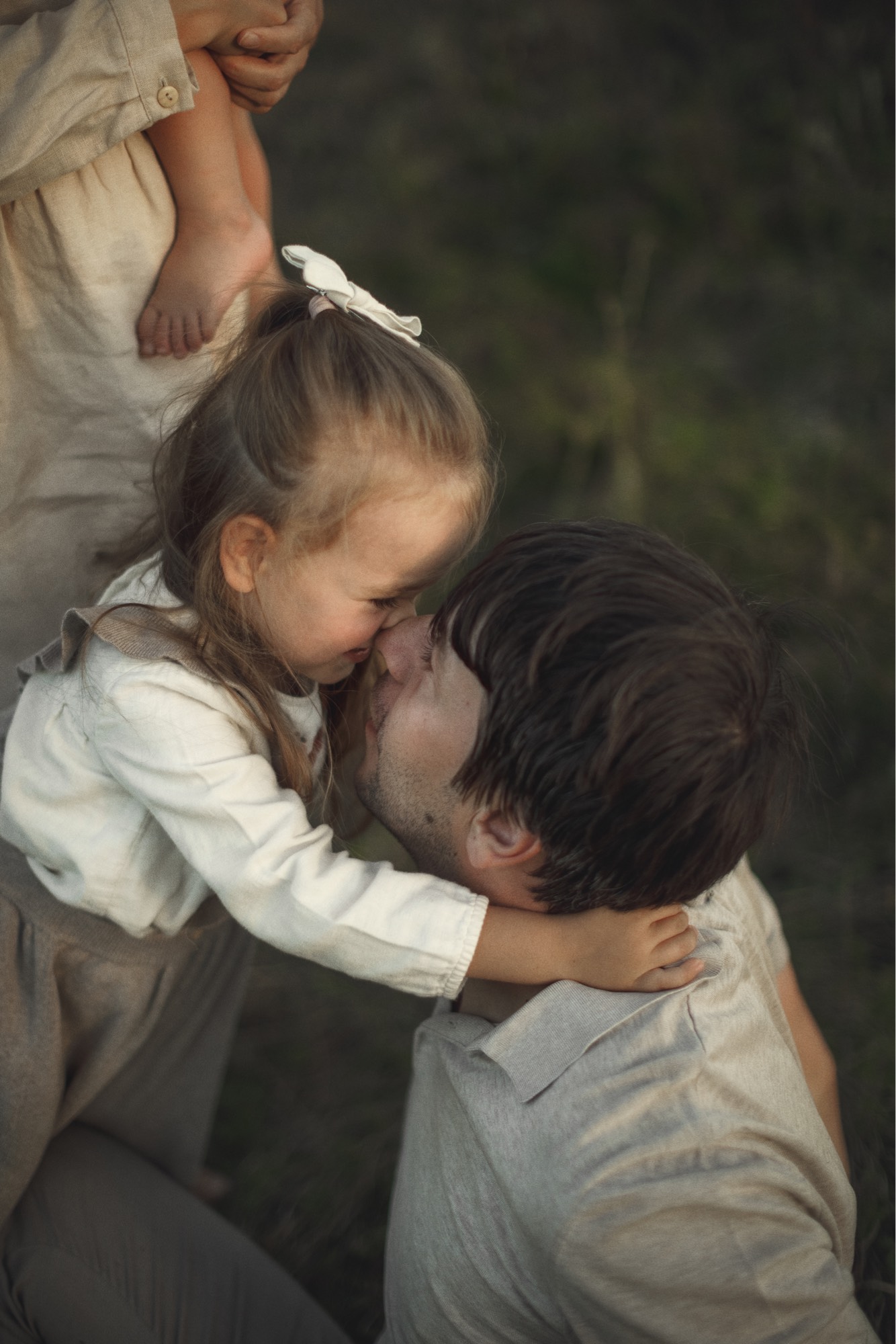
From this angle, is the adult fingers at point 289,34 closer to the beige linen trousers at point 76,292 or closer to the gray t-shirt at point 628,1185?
the beige linen trousers at point 76,292

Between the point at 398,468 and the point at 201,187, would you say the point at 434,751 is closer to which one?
the point at 398,468

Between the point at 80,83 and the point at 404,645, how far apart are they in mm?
934

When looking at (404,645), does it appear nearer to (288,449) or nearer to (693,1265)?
(288,449)

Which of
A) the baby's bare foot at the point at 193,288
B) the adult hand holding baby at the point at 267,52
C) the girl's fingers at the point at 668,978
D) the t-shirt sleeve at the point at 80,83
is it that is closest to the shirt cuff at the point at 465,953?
the girl's fingers at the point at 668,978

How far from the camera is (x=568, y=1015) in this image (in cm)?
154

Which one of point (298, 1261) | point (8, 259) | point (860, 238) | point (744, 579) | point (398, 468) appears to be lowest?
point (298, 1261)

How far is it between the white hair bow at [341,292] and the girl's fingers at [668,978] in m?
1.04

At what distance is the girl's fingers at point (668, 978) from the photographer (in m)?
1.55

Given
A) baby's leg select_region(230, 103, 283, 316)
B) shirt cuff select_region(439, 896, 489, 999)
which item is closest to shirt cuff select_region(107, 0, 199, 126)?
baby's leg select_region(230, 103, 283, 316)

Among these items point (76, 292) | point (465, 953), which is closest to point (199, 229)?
point (76, 292)

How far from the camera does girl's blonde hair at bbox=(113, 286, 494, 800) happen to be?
164 centimetres

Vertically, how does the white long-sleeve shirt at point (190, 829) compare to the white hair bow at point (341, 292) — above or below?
below

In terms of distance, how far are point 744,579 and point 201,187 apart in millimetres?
2569

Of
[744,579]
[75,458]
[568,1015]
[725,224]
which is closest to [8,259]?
[75,458]
